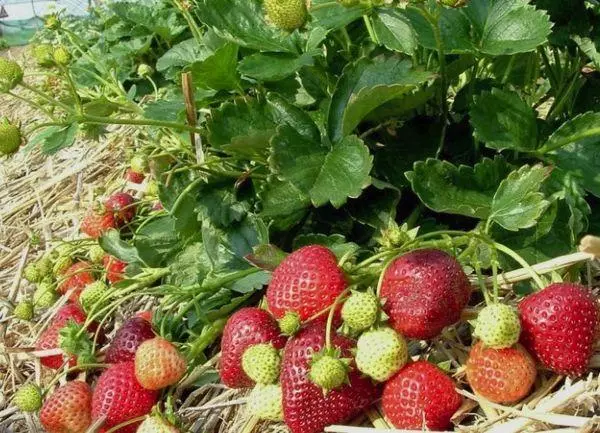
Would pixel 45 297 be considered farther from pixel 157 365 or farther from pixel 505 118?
pixel 505 118

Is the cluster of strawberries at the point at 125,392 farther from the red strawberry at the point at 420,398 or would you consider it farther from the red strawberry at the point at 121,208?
the red strawberry at the point at 121,208

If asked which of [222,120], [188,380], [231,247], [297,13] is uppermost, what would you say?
[297,13]

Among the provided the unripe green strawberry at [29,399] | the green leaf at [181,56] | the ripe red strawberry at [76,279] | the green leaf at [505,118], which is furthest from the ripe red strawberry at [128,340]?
the green leaf at [181,56]

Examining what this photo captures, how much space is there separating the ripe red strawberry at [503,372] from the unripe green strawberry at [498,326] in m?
0.01

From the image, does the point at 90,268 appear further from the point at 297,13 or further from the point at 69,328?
the point at 297,13

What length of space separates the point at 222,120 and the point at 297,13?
0.20m

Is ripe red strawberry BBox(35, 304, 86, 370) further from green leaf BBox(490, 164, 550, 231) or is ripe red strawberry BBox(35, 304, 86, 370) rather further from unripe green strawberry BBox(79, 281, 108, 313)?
green leaf BBox(490, 164, 550, 231)

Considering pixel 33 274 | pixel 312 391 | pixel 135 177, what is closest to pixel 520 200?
pixel 312 391

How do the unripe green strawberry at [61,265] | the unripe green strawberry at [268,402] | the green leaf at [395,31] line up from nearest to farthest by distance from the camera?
the unripe green strawberry at [268,402], the green leaf at [395,31], the unripe green strawberry at [61,265]

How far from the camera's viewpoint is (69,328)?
1.11m

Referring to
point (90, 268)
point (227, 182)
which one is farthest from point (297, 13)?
point (90, 268)

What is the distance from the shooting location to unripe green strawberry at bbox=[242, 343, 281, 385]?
33.2 inches

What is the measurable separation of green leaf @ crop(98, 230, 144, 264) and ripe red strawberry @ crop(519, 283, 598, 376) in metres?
0.70

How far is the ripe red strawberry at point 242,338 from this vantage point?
88 centimetres
